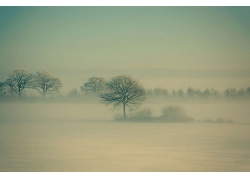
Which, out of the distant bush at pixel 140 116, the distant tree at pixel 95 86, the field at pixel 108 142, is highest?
the distant tree at pixel 95 86

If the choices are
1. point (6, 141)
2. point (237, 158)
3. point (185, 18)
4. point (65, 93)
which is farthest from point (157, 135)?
point (6, 141)

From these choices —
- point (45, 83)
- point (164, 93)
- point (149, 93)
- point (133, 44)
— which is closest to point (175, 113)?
point (164, 93)

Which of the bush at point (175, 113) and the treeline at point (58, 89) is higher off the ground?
the treeline at point (58, 89)

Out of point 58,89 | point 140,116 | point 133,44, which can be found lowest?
point 140,116

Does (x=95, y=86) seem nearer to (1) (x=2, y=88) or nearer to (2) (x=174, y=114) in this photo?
(2) (x=174, y=114)

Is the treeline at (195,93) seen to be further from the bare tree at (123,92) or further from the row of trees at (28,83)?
the row of trees at (28,83)

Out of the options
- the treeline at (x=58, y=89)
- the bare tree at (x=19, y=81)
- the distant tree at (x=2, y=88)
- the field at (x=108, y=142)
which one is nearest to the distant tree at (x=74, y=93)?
the treeline at (x=58, y=89)
